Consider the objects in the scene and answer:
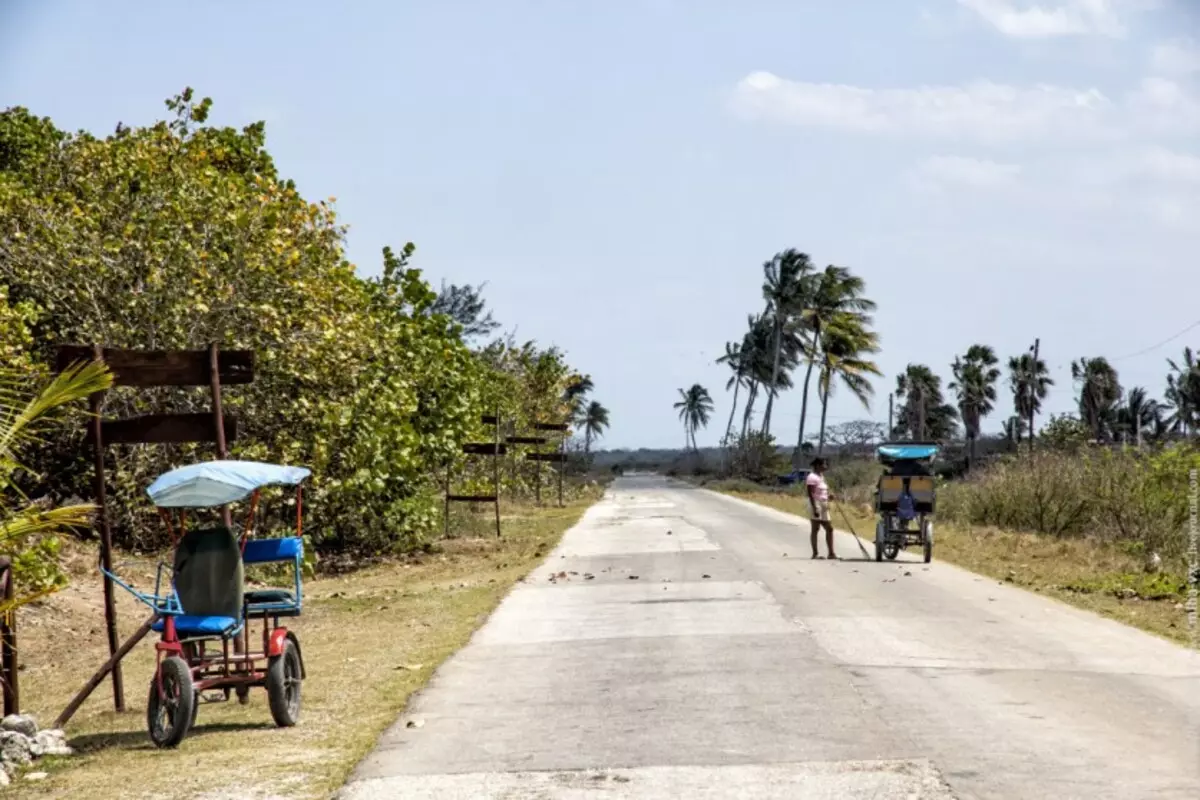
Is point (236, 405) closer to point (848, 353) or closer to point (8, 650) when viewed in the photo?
point (8, 650)

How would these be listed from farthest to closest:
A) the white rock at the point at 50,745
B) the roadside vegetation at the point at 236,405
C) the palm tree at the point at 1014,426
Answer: the palm tree at the point at 1014,426
the roadside vegetation at the point at 236,405
the white rock at the point at 50,745

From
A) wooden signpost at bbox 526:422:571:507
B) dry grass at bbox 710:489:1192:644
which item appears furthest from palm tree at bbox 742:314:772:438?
dry grass at bbox 710:489:1192:644

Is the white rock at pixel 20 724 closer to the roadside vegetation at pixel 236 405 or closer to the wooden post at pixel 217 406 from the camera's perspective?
the roadside vegetation at pixel 236 405

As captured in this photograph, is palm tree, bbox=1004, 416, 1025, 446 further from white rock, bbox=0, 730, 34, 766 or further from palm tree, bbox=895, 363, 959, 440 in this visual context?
white rock, bbox=0, 730, 34, 766

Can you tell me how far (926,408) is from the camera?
429ft

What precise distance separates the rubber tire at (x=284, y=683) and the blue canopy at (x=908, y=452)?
56.1ft

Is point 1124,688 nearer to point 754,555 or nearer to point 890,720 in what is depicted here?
point 890,720

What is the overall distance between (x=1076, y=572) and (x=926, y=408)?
A: 356 feet

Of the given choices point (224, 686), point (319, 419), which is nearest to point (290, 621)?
point (319, 419)

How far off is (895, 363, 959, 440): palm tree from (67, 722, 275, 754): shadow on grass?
391 feet

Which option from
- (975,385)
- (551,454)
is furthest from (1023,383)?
(551,454)

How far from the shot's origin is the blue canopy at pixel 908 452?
26672 mm

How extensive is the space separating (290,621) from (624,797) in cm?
1331

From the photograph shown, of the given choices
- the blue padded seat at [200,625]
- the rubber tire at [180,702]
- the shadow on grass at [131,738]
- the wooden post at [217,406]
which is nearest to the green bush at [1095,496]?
the wooden post at [217,406]
